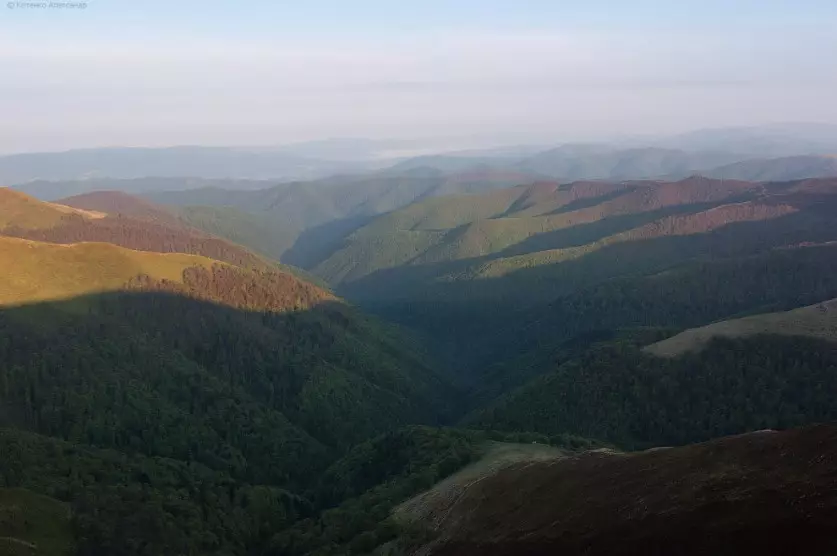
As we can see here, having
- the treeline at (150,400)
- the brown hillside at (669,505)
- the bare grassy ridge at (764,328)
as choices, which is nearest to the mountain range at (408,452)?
the brown hillside at (669,505)

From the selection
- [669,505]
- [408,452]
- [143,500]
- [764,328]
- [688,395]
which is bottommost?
[408,452]

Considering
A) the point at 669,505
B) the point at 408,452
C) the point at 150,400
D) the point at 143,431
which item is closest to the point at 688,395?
the point at 408,452

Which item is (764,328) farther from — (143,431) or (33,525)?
(33,525)

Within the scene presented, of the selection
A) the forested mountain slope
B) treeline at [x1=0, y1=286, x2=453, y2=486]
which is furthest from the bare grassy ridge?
the forested mountain slope

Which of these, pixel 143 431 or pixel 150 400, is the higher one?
pixel 150 400

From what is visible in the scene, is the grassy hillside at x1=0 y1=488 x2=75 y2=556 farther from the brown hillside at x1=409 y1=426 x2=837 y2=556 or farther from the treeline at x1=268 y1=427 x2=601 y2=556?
the brown hillside at x1=409 y1=426 x2=837 y2=556

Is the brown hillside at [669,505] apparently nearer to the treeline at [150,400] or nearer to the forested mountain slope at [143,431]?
the forested mountain slope at [143,431]
